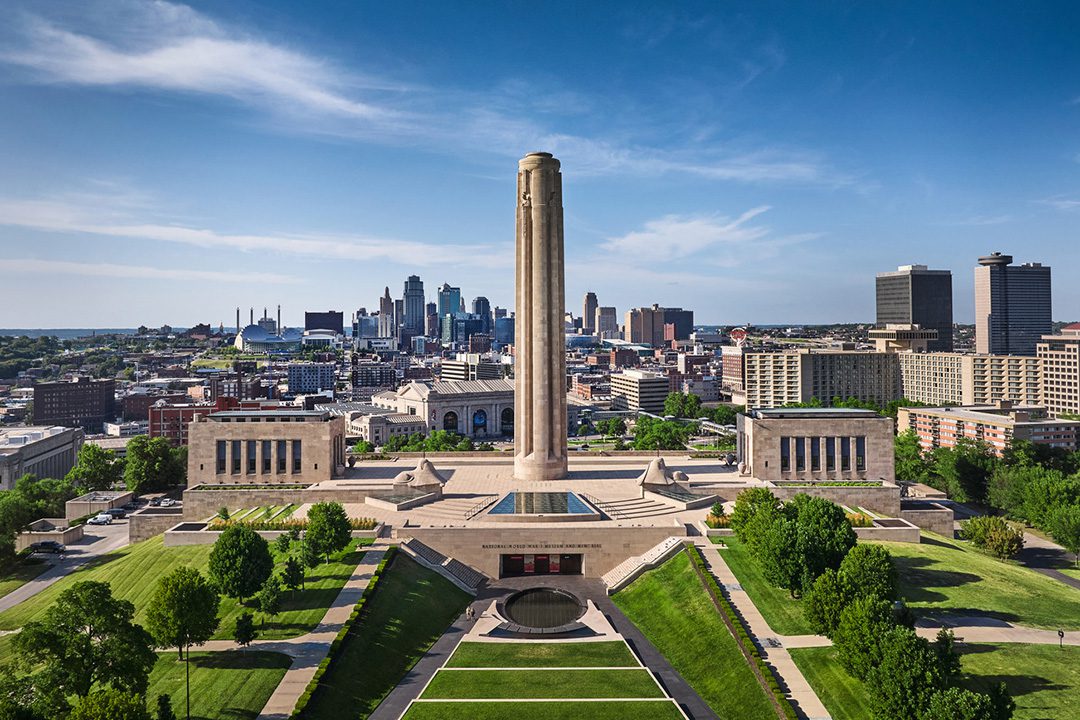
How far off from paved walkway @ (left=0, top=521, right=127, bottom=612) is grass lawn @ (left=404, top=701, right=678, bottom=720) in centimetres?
3965

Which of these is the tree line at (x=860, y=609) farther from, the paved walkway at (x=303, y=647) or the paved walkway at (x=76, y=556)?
the paved walkway at (x=76, y=556)

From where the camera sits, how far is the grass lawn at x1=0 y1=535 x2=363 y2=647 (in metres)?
49.6

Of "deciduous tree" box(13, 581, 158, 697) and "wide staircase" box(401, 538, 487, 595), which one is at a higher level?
"deciduous tree" box(13, 581, 158, 697)

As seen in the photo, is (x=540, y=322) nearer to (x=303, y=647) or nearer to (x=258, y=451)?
(x=258, y=451)

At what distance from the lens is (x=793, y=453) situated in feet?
275

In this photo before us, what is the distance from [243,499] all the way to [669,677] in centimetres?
5193

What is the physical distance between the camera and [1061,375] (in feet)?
495

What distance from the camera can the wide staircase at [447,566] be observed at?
62.2m

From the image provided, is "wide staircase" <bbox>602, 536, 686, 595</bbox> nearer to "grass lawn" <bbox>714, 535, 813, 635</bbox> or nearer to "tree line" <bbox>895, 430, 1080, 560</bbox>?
"grass lawn" <bbox>714, 535, 813, 635</bbox>

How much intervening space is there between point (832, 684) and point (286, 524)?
155 ft

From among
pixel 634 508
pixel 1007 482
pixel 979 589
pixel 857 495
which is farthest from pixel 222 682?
pixel 1007 482

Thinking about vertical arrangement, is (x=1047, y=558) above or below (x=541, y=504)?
below

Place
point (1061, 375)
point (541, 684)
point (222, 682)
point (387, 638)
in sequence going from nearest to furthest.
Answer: point (222, 682), point (541, 684), point (387, 638), point (1061, 375)

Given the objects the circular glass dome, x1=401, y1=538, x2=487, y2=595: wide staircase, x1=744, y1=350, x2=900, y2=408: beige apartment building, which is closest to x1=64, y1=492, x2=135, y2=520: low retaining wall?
x1=401, y1=538, x2=487, y2=595: wide staircase
